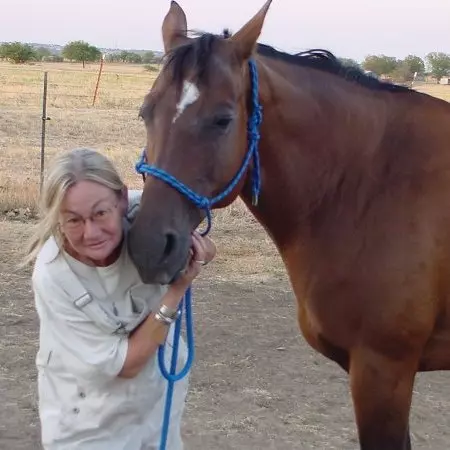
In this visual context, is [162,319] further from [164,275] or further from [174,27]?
[174,27]

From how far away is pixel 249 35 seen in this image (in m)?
2.35

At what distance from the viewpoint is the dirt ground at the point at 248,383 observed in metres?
3.76

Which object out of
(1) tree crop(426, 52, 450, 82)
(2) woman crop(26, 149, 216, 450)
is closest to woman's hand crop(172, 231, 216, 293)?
(2) woman crop(26, 149, 216, 450)

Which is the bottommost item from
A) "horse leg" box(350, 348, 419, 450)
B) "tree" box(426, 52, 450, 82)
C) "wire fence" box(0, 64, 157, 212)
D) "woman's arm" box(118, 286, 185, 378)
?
"wire fence" box(0, 64, 157, 212)

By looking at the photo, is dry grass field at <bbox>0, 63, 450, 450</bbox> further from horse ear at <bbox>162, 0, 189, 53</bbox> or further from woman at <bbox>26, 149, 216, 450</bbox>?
horse ear at <bbox>162, 0, 189, 53</bbox>

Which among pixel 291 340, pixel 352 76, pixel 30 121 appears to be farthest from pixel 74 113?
pixel 352 76

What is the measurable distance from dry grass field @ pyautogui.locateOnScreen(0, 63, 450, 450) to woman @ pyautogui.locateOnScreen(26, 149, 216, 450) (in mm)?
1442

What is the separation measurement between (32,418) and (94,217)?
2111mm

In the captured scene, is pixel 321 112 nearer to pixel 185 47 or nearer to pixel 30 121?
pixel 185 47

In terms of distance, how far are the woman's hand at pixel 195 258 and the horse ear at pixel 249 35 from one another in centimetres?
63

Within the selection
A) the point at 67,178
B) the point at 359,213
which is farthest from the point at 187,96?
the point at 359,213

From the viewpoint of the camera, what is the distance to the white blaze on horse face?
2.22 metres

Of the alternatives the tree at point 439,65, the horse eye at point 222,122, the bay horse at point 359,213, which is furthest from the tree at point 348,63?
the tree at point 439,65

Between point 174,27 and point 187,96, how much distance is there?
0.48m
